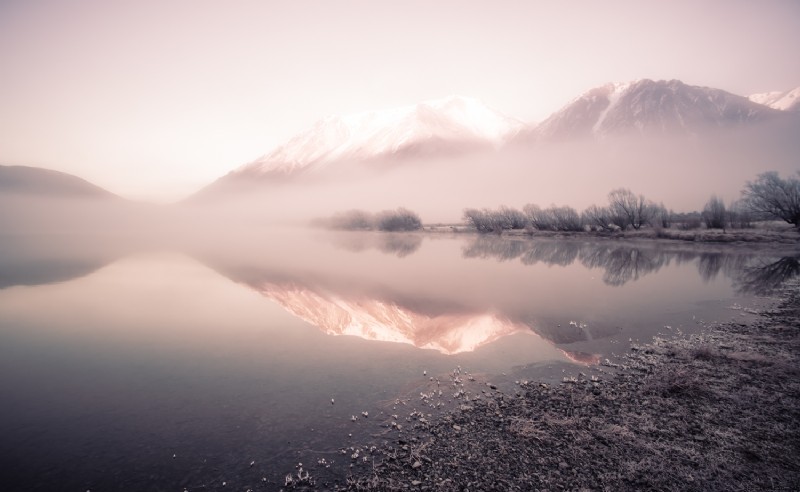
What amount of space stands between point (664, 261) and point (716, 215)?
45802 mm

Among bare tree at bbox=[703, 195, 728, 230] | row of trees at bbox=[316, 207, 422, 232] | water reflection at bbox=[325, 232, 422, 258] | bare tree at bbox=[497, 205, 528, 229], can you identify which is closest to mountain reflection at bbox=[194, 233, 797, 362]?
water reflection at bbox=[325, 232, 422, 258]

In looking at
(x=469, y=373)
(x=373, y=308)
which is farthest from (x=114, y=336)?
(x=469, y=373)

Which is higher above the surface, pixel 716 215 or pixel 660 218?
pixel 716 215

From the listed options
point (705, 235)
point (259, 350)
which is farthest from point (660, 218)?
point (259, 350)

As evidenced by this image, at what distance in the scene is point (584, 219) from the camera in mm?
101688

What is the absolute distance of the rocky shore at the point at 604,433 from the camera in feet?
27.3

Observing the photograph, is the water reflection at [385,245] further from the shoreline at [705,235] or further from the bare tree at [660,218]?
the bare tree at [660,218]

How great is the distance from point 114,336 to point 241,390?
489 inches

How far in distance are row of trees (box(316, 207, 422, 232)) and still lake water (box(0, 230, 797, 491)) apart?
109307 mm

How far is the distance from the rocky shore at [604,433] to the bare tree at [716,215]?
8837 centimetres

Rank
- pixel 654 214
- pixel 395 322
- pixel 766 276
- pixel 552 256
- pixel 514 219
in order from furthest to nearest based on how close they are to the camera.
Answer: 1. pixel 514 219
2. pixel 654 214
3. pixel 552 256
4. pixel 766 276
5. pixel 395 322

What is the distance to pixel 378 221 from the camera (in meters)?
162

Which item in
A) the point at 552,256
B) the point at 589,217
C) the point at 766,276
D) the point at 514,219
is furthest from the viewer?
the point at 514,219

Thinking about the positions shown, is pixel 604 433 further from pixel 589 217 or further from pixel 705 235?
pixel 589 217
